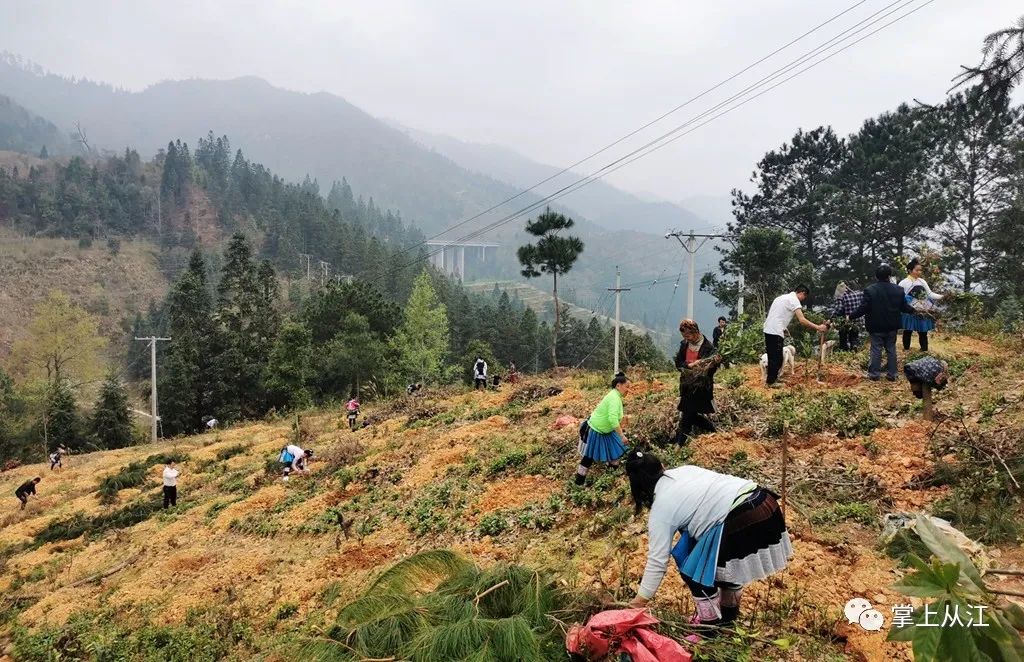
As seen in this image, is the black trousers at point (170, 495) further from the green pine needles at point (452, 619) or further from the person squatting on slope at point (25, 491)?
the green pine needles at point (452, 619)

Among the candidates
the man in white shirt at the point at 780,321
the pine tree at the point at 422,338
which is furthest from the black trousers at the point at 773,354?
the pine tree at the point at 422,338

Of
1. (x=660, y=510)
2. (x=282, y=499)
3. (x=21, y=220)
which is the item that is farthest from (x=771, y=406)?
(x=21, y=220)

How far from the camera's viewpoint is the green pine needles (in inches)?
131

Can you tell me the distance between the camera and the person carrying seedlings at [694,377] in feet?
22.4

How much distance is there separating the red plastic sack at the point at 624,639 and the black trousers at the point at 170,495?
40.1 ft

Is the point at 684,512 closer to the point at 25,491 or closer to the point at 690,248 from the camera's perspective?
the point at 25,491

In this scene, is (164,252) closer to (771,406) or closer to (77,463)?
(77,463)

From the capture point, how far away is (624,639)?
3150 mm

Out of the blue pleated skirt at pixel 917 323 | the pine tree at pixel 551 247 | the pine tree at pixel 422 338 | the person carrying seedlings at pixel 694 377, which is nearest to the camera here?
the person carrying seedlings at pixel 694 377

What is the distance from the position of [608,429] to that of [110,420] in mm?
35145

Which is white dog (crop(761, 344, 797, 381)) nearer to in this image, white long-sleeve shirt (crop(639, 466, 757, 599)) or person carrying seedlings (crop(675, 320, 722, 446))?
person carrying seedlings (crop(675, 320, 722, 446))

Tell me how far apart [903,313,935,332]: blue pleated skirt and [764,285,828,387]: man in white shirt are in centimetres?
244

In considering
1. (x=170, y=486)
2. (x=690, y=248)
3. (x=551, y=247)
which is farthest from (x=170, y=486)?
(x=690, y=248)

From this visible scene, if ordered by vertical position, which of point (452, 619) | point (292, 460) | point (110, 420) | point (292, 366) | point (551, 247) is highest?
Result: point (551, 247)
